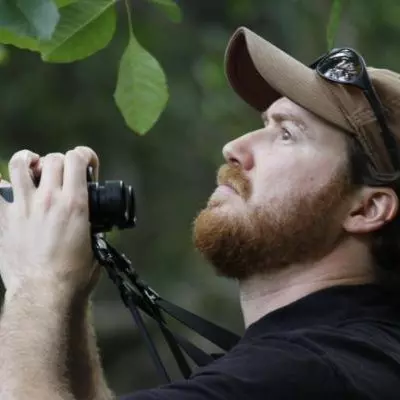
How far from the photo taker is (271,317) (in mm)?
2965

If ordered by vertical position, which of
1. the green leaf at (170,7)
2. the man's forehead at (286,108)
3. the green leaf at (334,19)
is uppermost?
the green leaf at (170,7)

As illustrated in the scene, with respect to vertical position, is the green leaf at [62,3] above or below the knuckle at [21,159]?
above

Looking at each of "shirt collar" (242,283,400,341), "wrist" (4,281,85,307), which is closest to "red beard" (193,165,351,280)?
"shirt collar" (242,283,400,341)

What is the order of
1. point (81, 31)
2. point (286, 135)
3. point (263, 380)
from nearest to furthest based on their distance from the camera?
point (263, 380)
point (81, 31)
point (286, 135)

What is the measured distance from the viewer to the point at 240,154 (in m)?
3.17

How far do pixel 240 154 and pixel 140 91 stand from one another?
0.26 m

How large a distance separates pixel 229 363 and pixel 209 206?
20.2 inches

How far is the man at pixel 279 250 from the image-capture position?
267cm

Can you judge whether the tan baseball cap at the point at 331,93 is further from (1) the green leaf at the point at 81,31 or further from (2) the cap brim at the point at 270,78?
(1) the green leaf at the point at 81,31

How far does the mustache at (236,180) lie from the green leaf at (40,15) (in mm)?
632

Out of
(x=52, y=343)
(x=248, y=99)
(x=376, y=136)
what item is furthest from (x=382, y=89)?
(x=52, y=343)

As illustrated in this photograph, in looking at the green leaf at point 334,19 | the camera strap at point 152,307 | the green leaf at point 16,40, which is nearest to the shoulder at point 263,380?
the camera strap at point 152,307

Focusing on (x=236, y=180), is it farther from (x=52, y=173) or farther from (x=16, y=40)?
(x=16, y=40)

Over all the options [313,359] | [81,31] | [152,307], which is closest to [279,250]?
[152,307]
